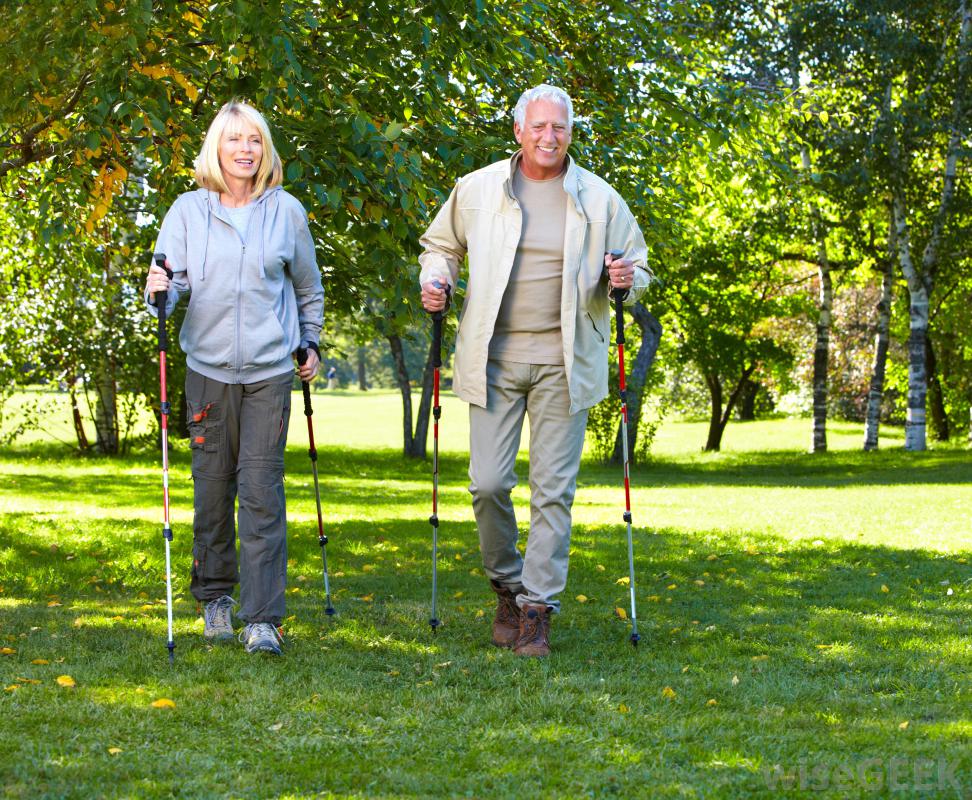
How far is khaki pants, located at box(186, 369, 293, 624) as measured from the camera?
212 inches

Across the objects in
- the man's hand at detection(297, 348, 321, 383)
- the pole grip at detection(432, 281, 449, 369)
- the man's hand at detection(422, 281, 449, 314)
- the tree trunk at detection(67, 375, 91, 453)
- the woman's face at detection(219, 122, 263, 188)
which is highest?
the woman's face at detection(219, 122, 263, 188)

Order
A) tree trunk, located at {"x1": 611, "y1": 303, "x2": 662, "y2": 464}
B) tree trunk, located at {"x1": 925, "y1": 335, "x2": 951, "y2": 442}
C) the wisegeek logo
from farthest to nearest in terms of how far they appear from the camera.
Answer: tree trunk, located at {"x1": 925, "y1": 335, "x2": 951, "y2": 442}
tree trunk, located at {"x1": 611, "y1": 303, "x2": 662, "y2": 464}
the wisegeek logo

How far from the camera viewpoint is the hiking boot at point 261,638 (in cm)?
529

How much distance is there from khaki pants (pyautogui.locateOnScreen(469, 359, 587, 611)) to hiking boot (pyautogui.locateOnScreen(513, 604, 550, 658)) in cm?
4

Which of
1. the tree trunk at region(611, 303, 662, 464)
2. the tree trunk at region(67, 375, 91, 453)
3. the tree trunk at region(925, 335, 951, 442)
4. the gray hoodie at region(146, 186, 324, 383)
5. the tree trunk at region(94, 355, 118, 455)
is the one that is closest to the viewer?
the gray hoodie at region(146, 186, 324, 383)

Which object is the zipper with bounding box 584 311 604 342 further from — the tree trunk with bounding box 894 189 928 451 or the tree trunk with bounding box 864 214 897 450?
the tree trunk with bounding box 864 214 897 450

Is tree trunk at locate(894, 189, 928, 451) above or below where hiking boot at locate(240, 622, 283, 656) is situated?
above

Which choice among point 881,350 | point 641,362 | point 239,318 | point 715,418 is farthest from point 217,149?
point 715,418

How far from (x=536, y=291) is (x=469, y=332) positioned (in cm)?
35

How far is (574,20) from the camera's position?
10062 mm

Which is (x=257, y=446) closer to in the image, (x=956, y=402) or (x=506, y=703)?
(x=506, y=703)

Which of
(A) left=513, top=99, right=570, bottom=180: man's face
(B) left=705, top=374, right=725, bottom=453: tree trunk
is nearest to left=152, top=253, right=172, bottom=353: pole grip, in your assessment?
(A) left=513, top=99, right=570, bottom=180: man's face

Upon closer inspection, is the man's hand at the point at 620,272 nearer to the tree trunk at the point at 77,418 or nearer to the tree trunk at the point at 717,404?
the tree trunk at the point at 77,418

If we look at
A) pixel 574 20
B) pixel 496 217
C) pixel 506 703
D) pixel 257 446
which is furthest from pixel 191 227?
pixel 574 20
